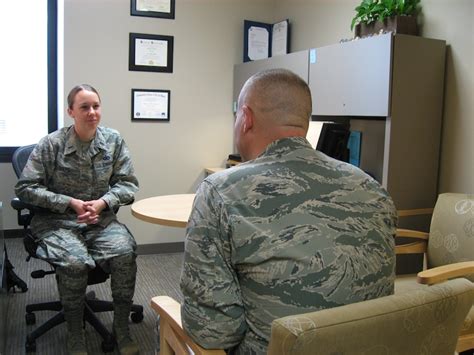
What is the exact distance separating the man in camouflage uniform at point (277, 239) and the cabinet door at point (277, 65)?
1670 millimetres

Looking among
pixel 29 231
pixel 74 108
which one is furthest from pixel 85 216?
pixel 74 108

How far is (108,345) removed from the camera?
2393mm

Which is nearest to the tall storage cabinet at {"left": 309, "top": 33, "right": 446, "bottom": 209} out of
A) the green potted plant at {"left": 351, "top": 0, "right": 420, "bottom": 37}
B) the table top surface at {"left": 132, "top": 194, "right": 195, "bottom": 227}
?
the green potted plant at {"left": 351, "top": 0, "right": 420, "bottom": 37}

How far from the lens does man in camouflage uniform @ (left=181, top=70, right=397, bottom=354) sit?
1027 millimetres

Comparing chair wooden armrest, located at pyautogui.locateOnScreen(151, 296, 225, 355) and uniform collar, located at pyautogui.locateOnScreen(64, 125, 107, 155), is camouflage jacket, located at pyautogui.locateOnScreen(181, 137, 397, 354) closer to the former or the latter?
chair wooden armrest, located at pyautogui.locateOnScreen(151, 296, 225, 355)

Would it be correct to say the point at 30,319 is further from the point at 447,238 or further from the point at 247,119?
the point at 447,238

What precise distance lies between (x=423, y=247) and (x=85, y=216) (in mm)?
1665

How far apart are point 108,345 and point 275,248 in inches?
66.4

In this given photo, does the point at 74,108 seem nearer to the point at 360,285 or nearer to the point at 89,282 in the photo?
the point at 89,282

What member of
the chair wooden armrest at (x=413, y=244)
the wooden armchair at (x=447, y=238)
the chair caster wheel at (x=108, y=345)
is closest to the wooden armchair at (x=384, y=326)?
the wooden armchair at (x=447, y=238)

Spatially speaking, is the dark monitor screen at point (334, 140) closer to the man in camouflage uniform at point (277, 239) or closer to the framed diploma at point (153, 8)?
the framed diploma at point (153, 8)

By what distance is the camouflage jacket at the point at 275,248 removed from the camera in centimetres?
103

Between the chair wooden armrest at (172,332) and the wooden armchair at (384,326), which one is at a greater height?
the wooden armchair at (384,326)

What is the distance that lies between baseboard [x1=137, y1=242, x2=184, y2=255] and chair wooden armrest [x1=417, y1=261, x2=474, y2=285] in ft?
8.42
